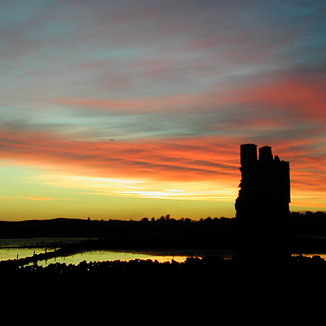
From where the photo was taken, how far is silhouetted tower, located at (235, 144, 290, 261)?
47.2 ft

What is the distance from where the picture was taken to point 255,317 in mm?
15516

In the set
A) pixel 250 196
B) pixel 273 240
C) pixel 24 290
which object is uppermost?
pixel 250 196

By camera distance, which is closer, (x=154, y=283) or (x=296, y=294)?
(x=296, y=294)

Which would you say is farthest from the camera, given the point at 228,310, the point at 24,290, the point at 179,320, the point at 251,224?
the point at 24,290

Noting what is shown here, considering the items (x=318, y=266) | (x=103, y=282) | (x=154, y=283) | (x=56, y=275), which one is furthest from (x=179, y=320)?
(x=56, y=275)

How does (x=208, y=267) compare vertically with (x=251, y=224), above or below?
below

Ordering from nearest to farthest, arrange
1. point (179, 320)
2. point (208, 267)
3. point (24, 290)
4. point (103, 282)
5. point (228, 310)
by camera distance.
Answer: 1. point (179, 320)
2. point (228, 310)
3. point (24, 290)
4. point (103, 282)
5. point (208, 267)

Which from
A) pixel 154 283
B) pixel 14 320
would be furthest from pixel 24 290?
pixel 14 320

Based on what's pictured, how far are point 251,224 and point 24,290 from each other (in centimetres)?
1489

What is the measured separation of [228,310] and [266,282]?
1.67 meters

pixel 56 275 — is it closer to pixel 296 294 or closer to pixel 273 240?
pixel 296 294

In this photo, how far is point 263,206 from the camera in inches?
567

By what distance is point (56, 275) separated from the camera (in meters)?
29.6

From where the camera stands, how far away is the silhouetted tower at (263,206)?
1439 centimetres
